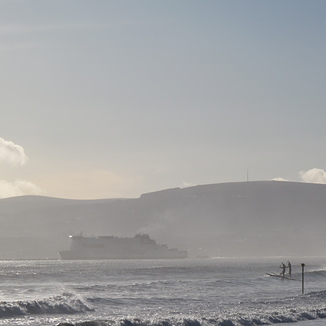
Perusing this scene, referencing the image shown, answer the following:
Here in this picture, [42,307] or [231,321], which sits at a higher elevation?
[42,307]

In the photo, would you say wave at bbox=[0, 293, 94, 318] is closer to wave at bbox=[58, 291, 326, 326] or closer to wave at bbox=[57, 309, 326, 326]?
wave at bbox=[58, 291, 326, 326]

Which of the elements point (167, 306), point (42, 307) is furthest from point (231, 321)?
point (42, 307)

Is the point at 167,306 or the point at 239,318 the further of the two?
the point at 167,306

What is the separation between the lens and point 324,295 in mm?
65438

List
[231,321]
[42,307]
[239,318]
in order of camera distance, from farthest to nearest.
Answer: [42,307], [239,318], [231,321]

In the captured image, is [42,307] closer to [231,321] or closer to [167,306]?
[167,306]

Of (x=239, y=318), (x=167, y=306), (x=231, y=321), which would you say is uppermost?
(x=167, y=306)

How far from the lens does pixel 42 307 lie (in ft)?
169

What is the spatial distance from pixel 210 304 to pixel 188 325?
505 inches

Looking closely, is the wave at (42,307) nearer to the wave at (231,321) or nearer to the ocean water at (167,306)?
the ocean water at (167,306)

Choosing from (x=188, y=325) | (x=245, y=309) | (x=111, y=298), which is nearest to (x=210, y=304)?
(x=245, y=309)

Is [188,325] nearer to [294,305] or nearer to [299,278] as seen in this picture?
[294,305]

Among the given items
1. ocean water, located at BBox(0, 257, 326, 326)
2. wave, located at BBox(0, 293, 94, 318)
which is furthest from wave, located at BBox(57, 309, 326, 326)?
wave, located at BBox(0, 293, 94, 318)

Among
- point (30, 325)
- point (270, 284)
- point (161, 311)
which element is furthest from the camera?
point (270, 284)
